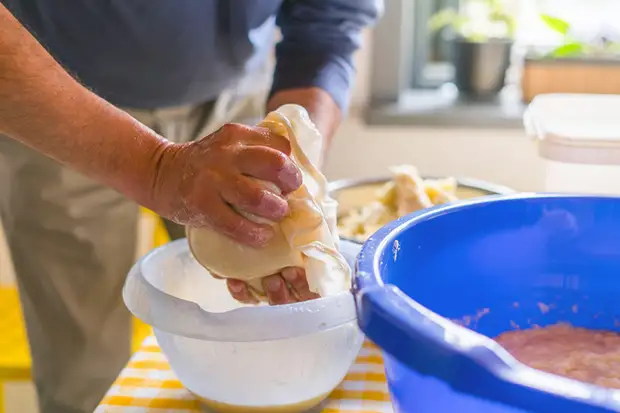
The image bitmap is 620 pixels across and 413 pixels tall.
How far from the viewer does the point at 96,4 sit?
0.86 m

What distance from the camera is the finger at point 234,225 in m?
0.55

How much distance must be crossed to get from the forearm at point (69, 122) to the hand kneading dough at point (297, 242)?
0.08 meters

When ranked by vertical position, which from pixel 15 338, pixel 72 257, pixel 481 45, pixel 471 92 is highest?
pixel 481 45

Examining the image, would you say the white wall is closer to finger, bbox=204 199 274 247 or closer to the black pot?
the black pot

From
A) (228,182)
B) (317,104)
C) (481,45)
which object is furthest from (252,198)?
(481,45)

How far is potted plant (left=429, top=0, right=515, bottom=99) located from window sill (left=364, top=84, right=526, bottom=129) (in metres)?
0.05

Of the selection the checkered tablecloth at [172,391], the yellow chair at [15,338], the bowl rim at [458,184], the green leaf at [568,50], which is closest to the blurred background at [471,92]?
the green leaf at [568,50]

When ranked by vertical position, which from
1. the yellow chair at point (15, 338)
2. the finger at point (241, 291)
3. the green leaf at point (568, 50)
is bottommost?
the yellow chair at point (15, 338)

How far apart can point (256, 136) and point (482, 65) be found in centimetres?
112

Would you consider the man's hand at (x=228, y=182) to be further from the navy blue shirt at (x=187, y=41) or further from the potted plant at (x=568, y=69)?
the potted plant at (x=568, y=69)

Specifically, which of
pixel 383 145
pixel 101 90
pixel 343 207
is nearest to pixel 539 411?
pixel 343 207

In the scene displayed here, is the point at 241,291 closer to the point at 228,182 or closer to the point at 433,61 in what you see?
the point at 228,182

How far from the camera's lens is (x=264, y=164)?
537 millimetres

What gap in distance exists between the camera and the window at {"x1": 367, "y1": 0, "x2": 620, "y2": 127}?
1.51m
